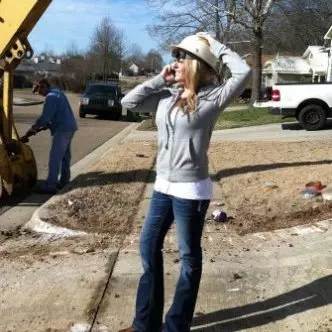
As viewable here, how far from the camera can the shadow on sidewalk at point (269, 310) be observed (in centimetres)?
407

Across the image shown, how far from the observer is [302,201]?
280 inches

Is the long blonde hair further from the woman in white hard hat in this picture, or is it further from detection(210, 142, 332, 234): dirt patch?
detection(210, 142, 332, 234): dirt patch

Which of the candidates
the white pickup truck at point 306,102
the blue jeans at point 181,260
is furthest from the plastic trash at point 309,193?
the white pickup truck at point 306,102

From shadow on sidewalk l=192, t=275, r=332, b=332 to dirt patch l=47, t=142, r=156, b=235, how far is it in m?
2.28

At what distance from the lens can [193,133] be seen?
3.51 metres

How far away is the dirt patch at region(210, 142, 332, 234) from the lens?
6621 mm

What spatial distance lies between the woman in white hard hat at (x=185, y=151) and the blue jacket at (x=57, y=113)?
5401 mm

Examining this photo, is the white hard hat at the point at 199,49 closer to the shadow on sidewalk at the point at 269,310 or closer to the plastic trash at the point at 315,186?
the shadow on sidewalk at the point at 269,310

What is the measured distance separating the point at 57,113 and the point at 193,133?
5.81 m

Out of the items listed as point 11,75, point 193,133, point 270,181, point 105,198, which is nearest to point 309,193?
point 270,181

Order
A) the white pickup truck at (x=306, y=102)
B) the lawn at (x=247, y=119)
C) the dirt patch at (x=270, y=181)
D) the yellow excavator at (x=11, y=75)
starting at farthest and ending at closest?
the lawn at (x=247, y=119)
the white pickup truck at (x=306, y=102)
the yellow excavator at (x=11, y=75)
the dirt patch at (x=270, y=181)

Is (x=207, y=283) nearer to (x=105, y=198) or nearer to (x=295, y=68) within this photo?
(x=105, y=198)

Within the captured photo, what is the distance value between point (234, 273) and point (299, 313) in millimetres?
840

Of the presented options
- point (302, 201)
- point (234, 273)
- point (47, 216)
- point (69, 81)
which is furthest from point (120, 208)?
point (69, 81)
